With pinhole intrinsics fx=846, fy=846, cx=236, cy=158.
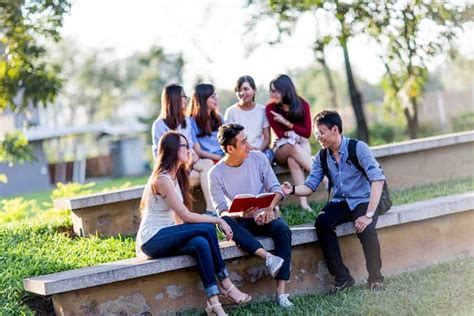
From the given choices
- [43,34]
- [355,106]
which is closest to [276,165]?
[43,34]

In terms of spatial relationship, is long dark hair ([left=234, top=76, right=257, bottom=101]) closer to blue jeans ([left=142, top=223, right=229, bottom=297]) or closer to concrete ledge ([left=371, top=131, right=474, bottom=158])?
concrete ledge ([left=371, top=131, right=474, bottom=158])

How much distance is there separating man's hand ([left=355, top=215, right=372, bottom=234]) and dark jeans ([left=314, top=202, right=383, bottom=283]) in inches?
1.5

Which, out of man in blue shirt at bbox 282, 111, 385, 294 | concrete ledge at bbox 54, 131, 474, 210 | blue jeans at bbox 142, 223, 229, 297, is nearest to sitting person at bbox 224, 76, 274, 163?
concrete ledge at bbox 54, 131, 474, 210

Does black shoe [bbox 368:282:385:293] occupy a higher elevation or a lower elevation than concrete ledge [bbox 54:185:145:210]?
lower

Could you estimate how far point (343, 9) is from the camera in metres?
11.8

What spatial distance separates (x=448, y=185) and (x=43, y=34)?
224 inches

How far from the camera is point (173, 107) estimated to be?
8609 millimetres

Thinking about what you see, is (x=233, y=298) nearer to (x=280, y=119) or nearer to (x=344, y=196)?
(x=344, y=196)

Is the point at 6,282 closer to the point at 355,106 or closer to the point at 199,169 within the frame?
the point at 199,169

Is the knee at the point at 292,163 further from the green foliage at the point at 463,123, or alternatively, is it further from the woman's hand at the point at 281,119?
the green foliage at the point at 463,123

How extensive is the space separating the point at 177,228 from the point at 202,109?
2.62 meters

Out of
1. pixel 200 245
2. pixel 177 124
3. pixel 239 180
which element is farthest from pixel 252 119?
pixel 200 245

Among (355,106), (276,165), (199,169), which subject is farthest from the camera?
(355,106)

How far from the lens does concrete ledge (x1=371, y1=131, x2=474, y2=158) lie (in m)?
9.80
